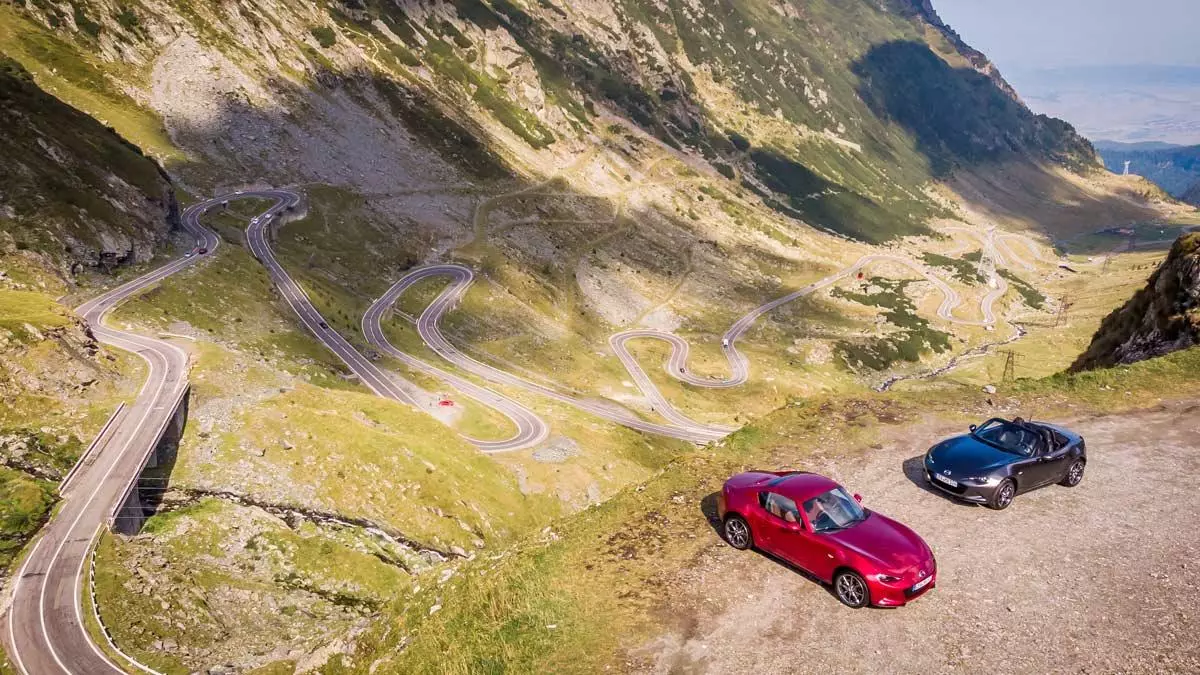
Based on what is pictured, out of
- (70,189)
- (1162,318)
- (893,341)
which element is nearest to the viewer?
(1162,318)

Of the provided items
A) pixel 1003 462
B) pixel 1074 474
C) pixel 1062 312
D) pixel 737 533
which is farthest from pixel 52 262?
pixel 1062 312

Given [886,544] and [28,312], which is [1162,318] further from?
[28,312]

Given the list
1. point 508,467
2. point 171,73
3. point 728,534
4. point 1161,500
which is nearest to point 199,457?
point 508,467

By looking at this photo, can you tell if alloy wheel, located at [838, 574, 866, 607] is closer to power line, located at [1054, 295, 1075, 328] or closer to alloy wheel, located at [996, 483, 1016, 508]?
alloy wheel, located at [996, 483, 1016, 508]

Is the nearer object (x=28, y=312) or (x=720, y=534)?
(x=720, y=534)

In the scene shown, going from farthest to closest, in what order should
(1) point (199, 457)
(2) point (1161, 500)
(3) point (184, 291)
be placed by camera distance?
(3) point (184, 291) → (1) point (199, 457) → (2) point (1161, 500)

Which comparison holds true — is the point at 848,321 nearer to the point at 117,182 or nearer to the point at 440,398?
the point at 440,398
